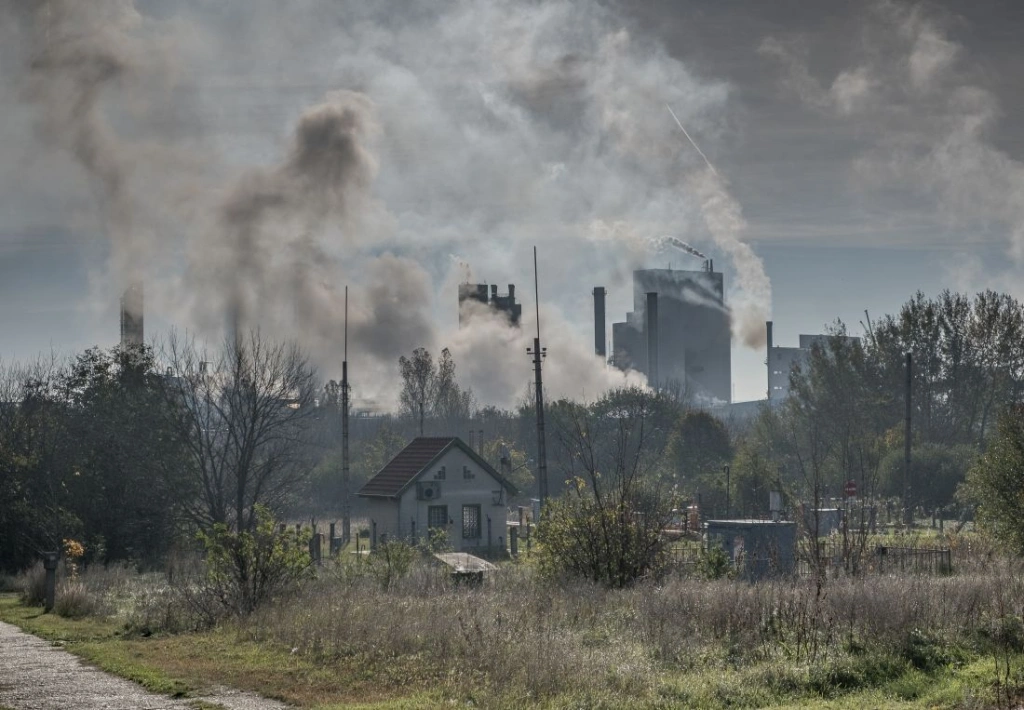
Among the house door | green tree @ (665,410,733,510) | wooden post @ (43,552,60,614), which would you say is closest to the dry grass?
wooden post @ (43,552,60,614)

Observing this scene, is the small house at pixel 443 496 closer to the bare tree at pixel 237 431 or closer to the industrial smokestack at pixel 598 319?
the bare tree at pixel 237 431

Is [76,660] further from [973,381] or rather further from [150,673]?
[973,381]

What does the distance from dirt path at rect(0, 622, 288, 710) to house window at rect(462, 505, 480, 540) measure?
1366 inches

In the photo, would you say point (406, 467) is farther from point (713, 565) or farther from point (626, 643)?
point (626, 643)

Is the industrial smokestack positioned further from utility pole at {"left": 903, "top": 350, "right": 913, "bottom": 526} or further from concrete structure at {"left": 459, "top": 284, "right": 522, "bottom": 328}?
utility pole at {"left": 903, "top": 350, "right": 913, "bottom": 526}

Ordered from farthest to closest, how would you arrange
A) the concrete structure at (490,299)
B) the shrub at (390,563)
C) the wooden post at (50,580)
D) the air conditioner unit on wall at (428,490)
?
the concrete structure at (490,299) → the air conditioner unit on wall at (428,490) → the wooden post at (50,580) → the shrub at (390,563)

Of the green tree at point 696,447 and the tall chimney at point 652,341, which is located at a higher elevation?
the tall chimney at point 652,341

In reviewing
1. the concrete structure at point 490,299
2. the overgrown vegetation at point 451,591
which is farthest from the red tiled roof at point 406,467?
the concrete structure at point 490,299

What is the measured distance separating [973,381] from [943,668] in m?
60.9

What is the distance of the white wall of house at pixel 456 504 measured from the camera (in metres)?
50.7

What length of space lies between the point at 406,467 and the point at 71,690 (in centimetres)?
3749

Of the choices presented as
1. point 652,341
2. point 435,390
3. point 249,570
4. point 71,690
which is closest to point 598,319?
point 652,341

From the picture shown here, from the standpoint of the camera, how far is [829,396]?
75.1 m

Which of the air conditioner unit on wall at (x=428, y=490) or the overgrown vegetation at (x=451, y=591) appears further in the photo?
the air conditioner unit on wall at (x=428, y=490)
